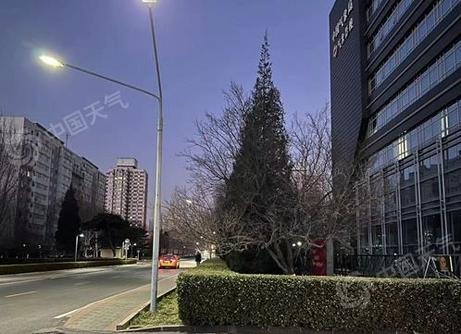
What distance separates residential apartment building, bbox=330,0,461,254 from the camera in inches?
1243

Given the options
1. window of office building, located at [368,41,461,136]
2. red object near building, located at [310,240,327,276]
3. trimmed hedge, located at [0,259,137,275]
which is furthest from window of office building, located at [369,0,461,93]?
trimmed hedge, located at [0,259,137,275]

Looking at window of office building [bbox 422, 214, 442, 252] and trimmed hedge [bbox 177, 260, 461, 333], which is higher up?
window of office building [bbox 422, 214, 442, 252]

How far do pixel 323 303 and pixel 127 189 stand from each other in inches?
3848

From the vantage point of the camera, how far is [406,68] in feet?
135

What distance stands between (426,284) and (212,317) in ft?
14.6

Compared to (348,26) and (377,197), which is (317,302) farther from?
(348,26)

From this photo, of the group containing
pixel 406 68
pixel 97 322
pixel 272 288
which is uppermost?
pixel 406 68

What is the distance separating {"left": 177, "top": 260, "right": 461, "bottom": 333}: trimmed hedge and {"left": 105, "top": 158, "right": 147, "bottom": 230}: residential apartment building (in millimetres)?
84345

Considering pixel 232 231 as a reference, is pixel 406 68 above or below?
above

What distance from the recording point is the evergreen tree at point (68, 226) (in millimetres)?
85938

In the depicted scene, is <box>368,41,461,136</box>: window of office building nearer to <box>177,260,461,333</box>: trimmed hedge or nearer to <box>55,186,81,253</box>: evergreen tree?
<box>177,260,461,333</box>: trimmed hedge

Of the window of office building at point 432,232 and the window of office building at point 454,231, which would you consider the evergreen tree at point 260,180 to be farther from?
the window of office building at point 432,232

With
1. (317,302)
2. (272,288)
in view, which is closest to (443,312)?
(317,302)

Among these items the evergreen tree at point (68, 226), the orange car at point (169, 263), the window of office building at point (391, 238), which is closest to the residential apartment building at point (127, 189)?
the evergreen tree at point (68, 226)
